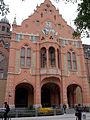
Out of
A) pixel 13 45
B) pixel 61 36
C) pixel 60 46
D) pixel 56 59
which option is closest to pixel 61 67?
pixel 56 59

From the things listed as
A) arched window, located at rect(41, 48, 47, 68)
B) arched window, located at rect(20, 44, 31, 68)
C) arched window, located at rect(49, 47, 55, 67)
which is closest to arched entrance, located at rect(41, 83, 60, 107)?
arched window, located at rect(41, 48, 47, 68)

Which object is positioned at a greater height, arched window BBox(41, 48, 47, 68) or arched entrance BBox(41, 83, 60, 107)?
arched window BBox(41, 48, 47, 68)

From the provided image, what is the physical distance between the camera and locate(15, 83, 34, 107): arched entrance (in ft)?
83.5

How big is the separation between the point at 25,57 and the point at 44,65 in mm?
4156

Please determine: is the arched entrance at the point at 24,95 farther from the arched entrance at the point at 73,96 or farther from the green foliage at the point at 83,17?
the green foliage at the point at 83,17

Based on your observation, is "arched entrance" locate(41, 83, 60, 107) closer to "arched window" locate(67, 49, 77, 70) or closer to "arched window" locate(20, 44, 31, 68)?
"arched window" locate(67, 49, 77, 70)

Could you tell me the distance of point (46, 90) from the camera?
A: 28141 millimetres

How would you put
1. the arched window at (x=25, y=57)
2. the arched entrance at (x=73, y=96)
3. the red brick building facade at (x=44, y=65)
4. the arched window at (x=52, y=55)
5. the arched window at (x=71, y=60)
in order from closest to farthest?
the red brick building facade at (x=44, y=65) → the arched window at (x=25, y=57) → the arched window at (x=52, y=55) → the arched window at (x=71, y=60) → the arched entrance at (x=73, y=96)

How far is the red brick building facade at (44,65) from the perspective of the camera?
24.2m

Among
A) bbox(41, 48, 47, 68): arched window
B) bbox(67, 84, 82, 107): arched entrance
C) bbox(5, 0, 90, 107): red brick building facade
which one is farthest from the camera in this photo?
bbox(67, 84, 82, 107): arched entrance

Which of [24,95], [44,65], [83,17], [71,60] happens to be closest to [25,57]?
[44,65]

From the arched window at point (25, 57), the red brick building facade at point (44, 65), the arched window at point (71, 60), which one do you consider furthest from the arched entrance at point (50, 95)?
the arched window at point (25, 57)

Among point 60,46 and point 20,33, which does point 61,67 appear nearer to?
point 60,46

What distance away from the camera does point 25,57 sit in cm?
2567
